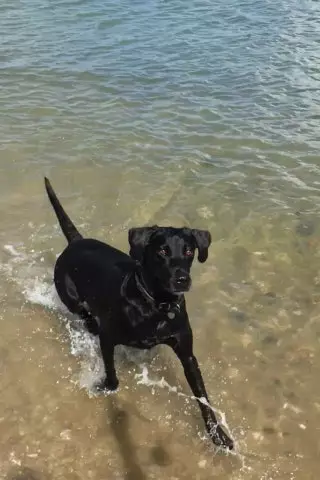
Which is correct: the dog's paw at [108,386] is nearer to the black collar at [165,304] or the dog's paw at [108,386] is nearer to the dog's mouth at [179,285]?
the black collar at [165,304]

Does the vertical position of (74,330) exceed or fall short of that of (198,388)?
it falls short

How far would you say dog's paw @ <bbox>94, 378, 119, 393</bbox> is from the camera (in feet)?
14.8

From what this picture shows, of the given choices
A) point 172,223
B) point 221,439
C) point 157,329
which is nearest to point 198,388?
point 221,439

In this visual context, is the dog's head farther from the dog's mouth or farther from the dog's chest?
the dog's chest

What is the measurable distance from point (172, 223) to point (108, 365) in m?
2.81

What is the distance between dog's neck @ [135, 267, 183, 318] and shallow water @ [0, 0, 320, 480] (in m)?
0.90

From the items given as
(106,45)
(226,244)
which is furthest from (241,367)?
(106,45)

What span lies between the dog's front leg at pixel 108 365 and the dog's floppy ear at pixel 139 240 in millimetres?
696

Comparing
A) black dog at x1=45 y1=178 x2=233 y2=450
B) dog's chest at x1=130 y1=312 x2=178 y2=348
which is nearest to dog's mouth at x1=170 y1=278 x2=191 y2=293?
black dog at x1=45 y1=178 x2=233 y2=450

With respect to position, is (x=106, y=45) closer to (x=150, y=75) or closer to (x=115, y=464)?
(x=150, y=75)

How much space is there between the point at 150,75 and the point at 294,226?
628 cm

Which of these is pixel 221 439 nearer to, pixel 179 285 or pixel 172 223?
pixel 179 285

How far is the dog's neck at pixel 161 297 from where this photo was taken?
4.02 metres

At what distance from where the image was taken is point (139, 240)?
13.6ft
